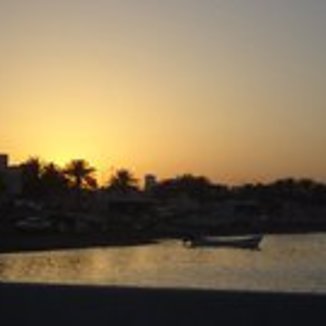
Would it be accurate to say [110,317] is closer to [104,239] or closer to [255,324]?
[255,324]

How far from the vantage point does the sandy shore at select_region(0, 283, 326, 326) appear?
50.3ft

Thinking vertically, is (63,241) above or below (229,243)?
above

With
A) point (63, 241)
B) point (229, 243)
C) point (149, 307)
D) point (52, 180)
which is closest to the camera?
point (149, 307)

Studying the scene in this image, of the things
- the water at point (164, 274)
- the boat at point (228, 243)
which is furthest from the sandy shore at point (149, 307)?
the boat at point (228, 243)

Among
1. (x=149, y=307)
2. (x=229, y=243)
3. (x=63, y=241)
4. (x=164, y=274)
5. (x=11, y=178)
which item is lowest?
(x=164, y=274)

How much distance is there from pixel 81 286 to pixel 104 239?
129341 mm

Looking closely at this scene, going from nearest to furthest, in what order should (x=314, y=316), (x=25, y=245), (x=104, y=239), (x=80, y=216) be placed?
(x=314, y=316) → (x=25, y=245) → (x=104, y=239) → (x=80, y=216)

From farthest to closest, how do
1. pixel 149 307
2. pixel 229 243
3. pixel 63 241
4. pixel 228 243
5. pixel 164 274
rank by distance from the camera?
pixel 63 241 → pixel 229 243 → pixel 228 243 → pixel 164 274 → pixel 149 307

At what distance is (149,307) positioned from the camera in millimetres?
16250

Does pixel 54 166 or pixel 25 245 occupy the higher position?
pixel 54 166

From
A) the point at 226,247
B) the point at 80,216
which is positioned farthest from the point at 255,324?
the point at 80,216

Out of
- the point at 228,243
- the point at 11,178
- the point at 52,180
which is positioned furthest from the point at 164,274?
the point at 52,180

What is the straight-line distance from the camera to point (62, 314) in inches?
666

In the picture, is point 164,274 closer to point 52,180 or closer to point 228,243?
point 228,243
